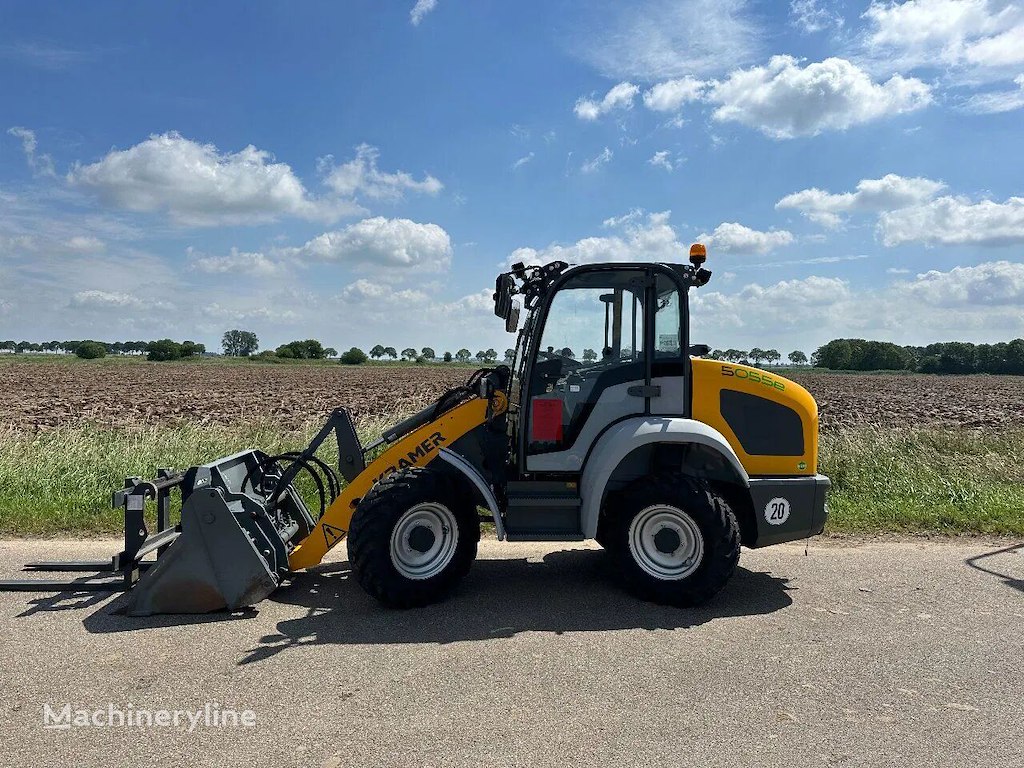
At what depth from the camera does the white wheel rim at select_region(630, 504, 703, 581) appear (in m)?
4.99

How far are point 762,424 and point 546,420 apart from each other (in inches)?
63.7

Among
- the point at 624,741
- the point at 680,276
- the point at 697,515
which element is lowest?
the point at 624,741

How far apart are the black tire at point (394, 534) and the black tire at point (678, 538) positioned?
41.9 inches

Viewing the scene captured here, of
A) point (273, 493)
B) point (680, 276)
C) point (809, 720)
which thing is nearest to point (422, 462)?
point (273, 493)

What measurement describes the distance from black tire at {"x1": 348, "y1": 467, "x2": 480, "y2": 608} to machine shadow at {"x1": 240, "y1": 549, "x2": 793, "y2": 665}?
0.45 ft

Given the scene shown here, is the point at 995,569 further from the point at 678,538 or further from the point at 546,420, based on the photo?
the point at 546,420

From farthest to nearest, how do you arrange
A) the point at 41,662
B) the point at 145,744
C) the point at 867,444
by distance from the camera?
1. the point at 867,444
2. the point at 41,662
3. the point at 145,744

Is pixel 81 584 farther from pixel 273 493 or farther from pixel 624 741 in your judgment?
pixel 624 741

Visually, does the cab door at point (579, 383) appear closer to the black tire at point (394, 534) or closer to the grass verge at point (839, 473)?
the black tire at point (394, 534)

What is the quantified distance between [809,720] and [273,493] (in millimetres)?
3976

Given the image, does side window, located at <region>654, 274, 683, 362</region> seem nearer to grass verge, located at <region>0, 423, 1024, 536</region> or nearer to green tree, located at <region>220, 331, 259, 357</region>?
grass verge, located at <region>0, 423, 1024, 536</region>

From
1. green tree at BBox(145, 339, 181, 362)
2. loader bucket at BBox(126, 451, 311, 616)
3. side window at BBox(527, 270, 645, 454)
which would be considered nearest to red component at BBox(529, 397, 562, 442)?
side window at BBox(527, 270, 645, 454)

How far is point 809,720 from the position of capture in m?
3.34

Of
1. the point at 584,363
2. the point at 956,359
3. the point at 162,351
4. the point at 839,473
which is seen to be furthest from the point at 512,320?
the point at 162,351
